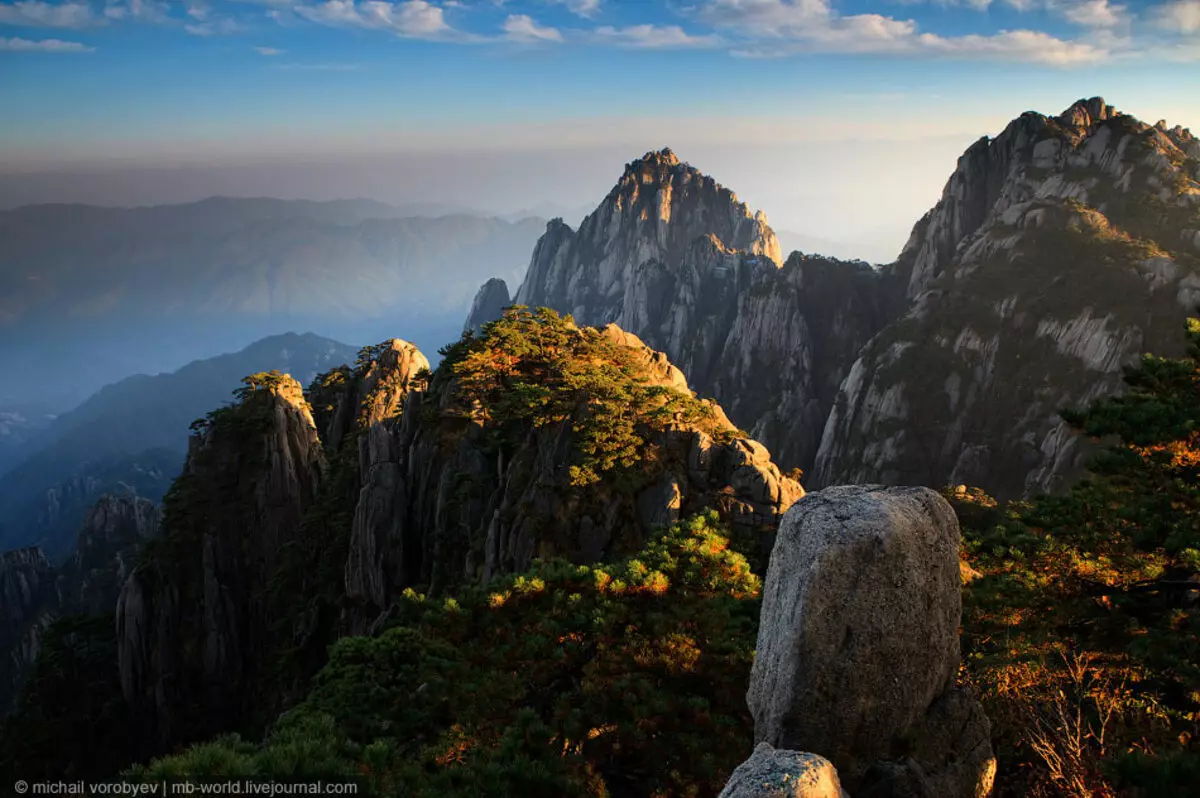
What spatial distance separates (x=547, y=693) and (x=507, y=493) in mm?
19017

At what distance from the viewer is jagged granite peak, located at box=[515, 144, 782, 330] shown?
16912cm

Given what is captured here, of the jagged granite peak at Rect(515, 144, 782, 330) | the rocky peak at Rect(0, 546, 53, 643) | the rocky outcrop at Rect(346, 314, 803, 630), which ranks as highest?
the jagged granite peak at Rect(515, 144, 782, 330)

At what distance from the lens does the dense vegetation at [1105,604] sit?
10.9 meters

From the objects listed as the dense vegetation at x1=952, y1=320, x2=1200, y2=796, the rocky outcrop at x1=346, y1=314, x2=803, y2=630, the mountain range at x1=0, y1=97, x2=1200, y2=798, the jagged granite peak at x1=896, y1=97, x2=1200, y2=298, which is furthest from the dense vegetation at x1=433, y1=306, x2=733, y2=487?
the jagged granite peak at x1=896, y1=97, x2=1200, y2=298

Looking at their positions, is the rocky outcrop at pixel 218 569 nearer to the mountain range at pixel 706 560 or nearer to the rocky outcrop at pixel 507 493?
the mountain range at pixel 706 560

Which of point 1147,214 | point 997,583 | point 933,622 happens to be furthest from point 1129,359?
point 933,622

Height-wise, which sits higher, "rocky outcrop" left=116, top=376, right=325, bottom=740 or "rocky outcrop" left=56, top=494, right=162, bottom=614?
"rocky outcrop" left=116, top=376, right=325, bottom=740

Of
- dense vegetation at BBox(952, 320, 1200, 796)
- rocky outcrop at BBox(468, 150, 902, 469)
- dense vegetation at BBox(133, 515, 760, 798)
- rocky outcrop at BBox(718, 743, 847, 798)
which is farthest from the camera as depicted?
rocky outcrop at BBox(468, 150, 902, 469)

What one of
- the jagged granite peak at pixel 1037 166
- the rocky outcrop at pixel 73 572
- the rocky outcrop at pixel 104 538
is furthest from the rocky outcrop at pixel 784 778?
the jagged granite peak at pixel 1037 166

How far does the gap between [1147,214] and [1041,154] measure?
19528mm

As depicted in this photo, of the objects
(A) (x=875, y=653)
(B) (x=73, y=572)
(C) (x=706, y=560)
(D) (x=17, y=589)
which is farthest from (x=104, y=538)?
(A) (x=875, y=653)

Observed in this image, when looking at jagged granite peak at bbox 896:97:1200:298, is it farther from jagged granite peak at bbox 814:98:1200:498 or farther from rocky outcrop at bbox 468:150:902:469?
rocky outcrop at bbox 468:150:902:469

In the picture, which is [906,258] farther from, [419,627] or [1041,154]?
[419,627]

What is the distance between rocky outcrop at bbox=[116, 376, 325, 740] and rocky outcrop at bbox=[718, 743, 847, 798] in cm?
4635
